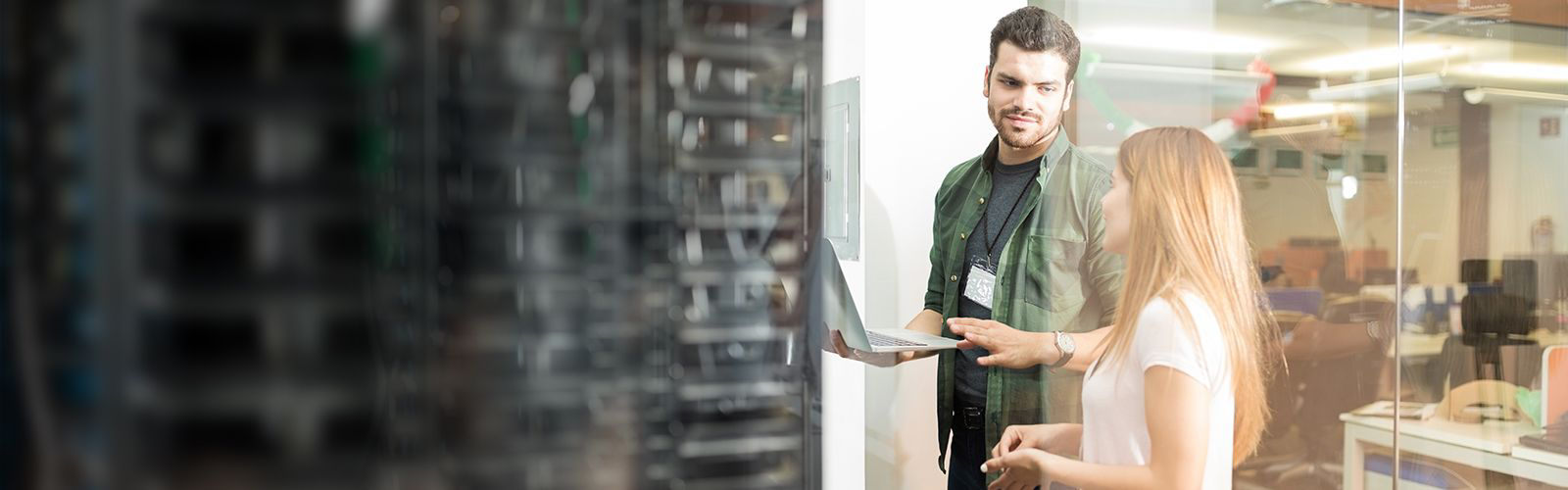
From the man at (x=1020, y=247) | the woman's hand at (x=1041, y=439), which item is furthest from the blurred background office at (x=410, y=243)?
the woman's hand at (x=1041, y=439)

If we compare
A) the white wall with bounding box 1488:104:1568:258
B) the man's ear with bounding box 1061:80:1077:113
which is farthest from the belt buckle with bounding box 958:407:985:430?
the white wall with bounding box 1488:104:1568:258

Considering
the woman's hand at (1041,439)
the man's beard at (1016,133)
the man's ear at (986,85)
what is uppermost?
the man's ear at (986,85)

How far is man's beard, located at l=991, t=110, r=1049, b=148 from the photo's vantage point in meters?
1.55

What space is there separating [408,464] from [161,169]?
0.04 meters

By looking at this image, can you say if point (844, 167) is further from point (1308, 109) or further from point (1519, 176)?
point (1519, 176)

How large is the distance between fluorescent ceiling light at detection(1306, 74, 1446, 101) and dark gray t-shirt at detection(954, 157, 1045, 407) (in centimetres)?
44

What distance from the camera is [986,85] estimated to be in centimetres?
158

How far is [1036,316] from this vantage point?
5.06 feet

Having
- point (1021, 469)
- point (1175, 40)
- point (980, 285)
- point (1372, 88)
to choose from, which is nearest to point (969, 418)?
point (1021, 469)

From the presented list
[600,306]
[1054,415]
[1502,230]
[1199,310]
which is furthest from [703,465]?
[1502,230]

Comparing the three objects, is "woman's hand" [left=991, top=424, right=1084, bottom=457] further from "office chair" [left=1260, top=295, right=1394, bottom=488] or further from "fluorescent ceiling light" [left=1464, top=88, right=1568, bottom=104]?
"fluorescent ceiling light" [left=1464, top=88, right=1568, bottom=104]

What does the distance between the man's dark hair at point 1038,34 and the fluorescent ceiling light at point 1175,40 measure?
35 mm

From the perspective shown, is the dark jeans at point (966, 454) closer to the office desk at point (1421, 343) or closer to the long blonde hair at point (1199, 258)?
the long blonde hair at point (1199, 258)

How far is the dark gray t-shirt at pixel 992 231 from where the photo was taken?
1.57 meters
